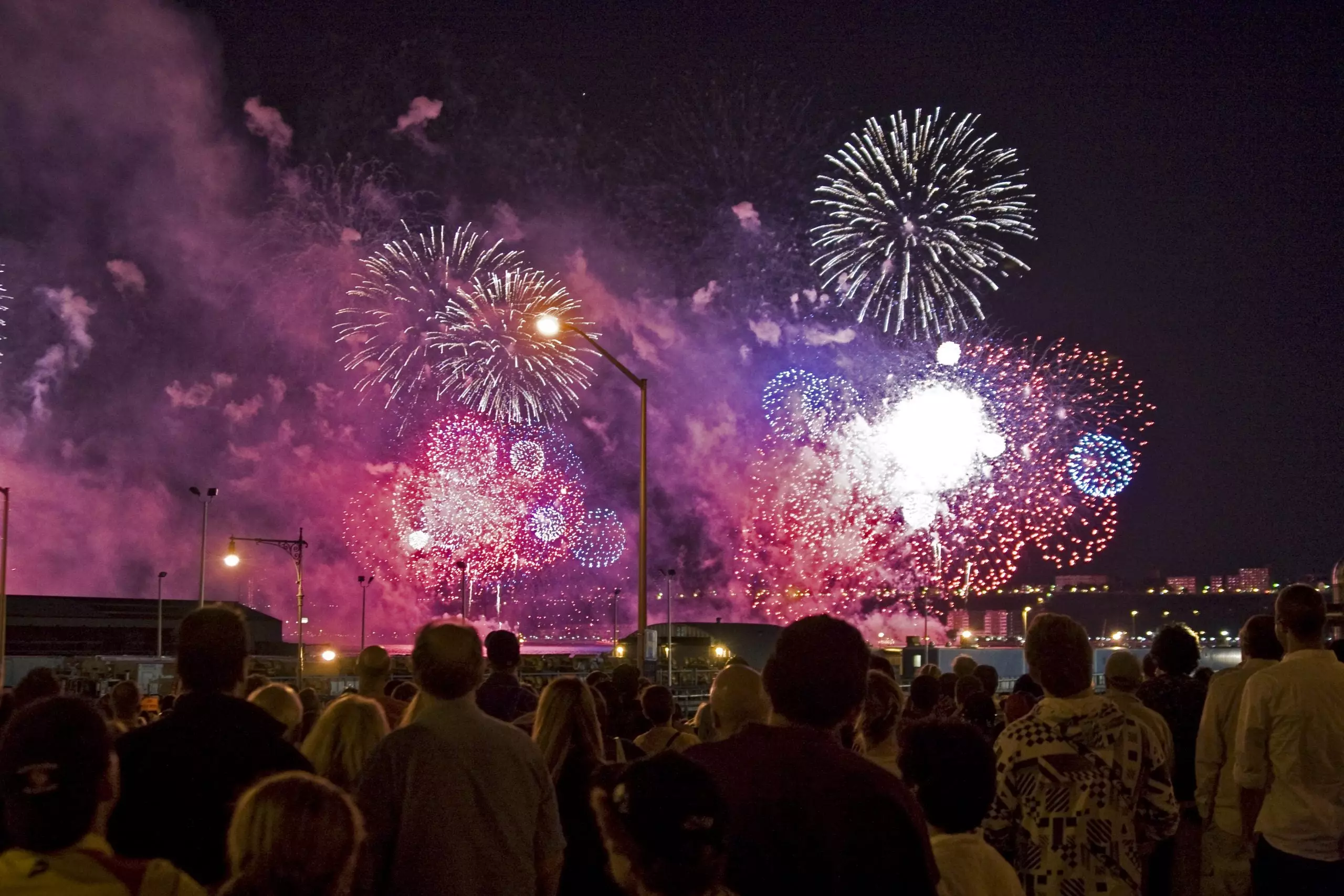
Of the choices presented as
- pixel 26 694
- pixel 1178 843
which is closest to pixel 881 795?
pixel 1178 843

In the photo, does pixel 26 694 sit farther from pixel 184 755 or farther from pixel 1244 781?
pixel 1244 781

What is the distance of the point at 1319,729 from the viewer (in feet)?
22.2

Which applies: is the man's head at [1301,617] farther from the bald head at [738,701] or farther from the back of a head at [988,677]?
the back of a head at [988,677]

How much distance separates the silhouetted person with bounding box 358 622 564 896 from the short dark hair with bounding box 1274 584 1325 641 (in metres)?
4.38

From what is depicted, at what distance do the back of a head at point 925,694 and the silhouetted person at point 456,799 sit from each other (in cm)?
495

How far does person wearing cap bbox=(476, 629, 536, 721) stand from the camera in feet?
28.7

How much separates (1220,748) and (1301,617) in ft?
3.95

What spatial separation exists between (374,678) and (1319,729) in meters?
5.82

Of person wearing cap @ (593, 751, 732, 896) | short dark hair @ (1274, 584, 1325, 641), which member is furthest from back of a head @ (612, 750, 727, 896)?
short dark hair @ (1274, 584, 1325, 641)

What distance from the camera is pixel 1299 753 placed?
22.2 feet

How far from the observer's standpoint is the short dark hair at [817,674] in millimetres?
4020

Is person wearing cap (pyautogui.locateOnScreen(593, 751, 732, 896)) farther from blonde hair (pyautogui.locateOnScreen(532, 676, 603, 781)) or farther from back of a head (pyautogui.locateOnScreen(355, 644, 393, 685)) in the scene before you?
back of a head (pyautogui.locateOnScreen(355, 644, 393, 685))

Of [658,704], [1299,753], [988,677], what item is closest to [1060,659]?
[1299,753]

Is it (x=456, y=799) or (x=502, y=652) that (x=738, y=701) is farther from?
(x=502, y=652)
